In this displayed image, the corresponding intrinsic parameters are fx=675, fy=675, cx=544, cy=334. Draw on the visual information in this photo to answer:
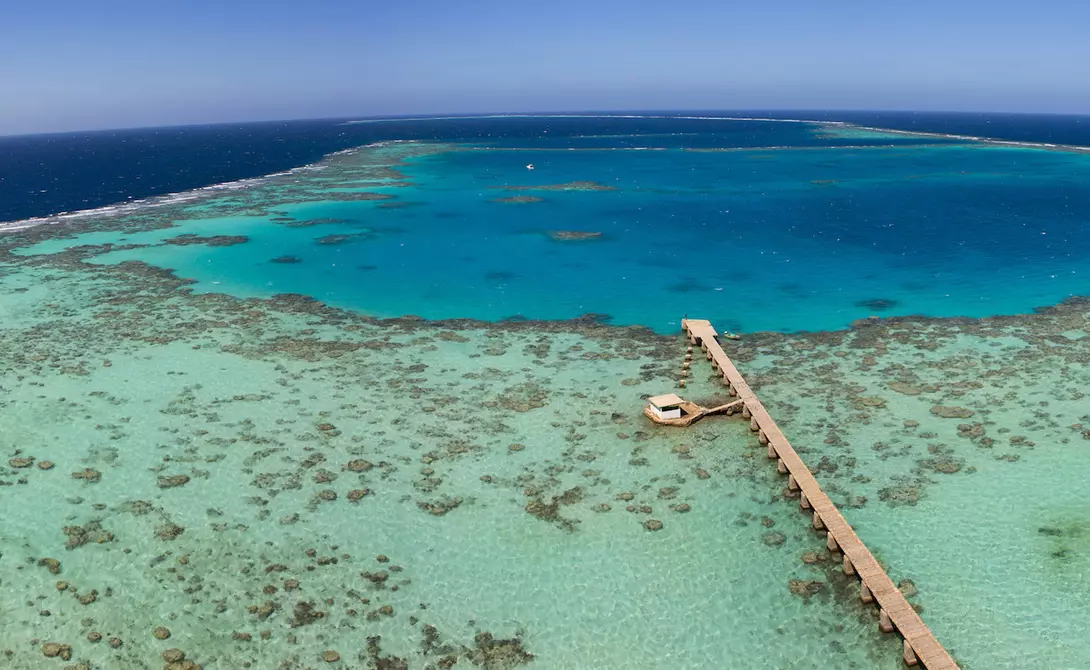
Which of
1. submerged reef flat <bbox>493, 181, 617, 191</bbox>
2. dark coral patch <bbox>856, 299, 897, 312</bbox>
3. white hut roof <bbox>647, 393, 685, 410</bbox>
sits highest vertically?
submerged reef flat <bbox>493, 181, 617, 191</bbox>

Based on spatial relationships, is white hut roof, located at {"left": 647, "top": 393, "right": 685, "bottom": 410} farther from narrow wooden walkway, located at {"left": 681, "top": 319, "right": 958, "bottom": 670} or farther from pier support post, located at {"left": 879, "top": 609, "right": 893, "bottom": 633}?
pier support post, located at {"left": 879, "top": 609, "right": 893, "bottom": 633}

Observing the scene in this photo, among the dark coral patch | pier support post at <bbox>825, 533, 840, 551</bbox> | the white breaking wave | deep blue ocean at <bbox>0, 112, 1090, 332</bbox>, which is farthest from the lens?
the white breaking wave

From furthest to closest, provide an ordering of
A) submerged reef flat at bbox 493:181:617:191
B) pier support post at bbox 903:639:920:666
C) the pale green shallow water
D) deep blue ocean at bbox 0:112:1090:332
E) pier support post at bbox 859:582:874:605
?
submerged reef flat at bbox 493:181:617:191
deep blue ocean at bbox 0:112:1090:332
pier support post at bbox 859:582:874:605
the pale green shallow water
pier support post at bbox 903:639:920:666

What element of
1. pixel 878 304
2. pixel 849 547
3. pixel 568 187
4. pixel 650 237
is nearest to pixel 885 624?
pixel 849 547

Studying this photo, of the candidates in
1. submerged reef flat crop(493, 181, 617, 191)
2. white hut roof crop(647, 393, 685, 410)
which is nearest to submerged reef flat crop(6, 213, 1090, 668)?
white hut roof crop(647, 393, 685, 410)

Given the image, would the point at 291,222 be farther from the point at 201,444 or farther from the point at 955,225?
the point at 955,225

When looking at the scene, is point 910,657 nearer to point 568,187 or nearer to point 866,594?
point 866,594

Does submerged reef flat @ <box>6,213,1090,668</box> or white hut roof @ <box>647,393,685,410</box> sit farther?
white hut roof @ <box>647,393,685,410</box>

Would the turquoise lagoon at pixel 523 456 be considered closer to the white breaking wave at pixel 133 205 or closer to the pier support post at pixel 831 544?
the pier support post at pixel 831 544
